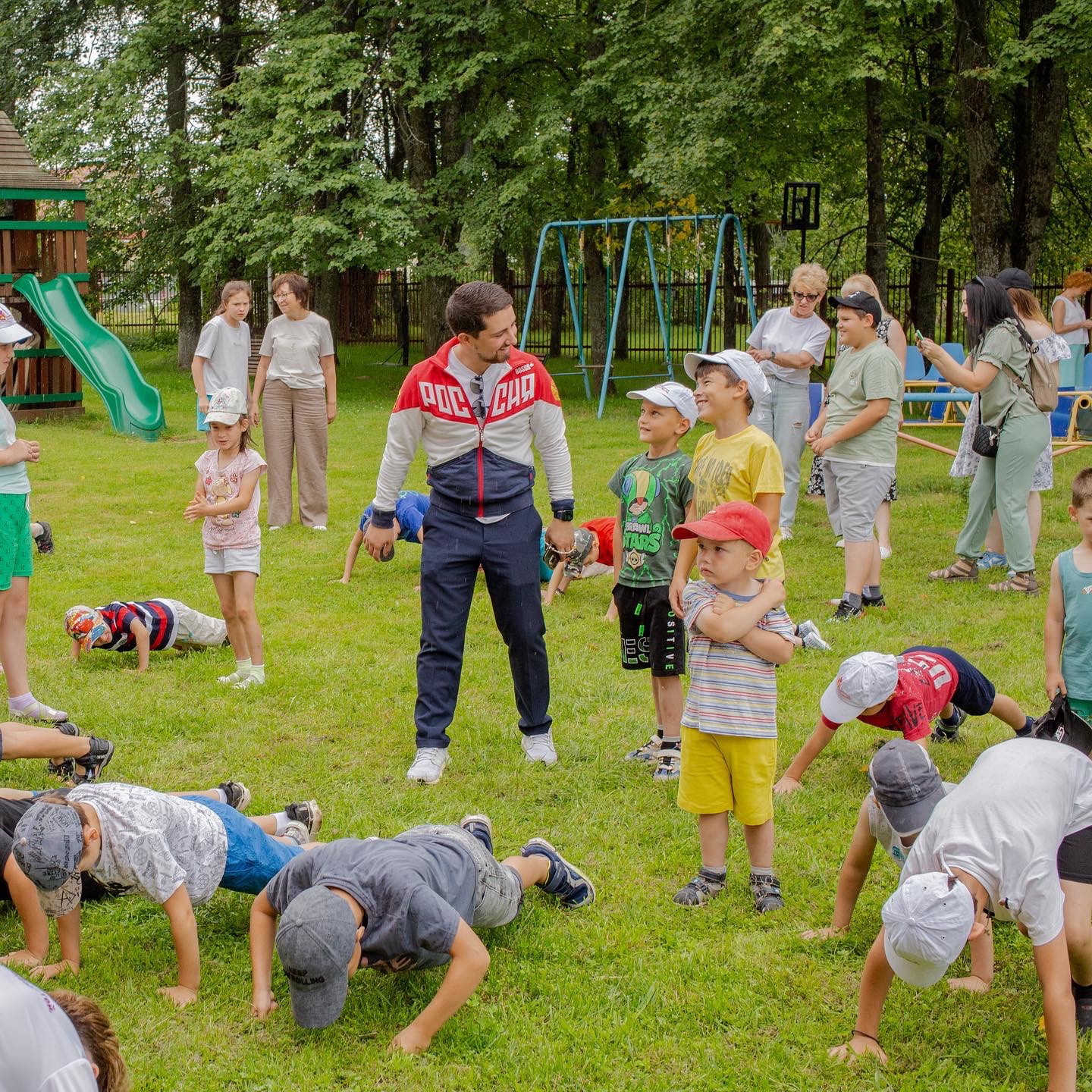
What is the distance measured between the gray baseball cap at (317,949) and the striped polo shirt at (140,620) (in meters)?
3.73

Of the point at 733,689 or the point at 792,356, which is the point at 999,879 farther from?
the point at 792,356

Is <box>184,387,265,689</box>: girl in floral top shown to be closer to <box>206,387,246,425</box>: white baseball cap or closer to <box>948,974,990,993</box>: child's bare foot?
<box>206,387,246,425</box>: white baseball cap

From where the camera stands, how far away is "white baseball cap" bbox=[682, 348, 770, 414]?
4.78 metres

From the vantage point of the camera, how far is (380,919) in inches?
131

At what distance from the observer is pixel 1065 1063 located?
2998 mm

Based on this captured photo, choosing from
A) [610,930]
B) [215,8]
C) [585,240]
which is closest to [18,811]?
[610,930]

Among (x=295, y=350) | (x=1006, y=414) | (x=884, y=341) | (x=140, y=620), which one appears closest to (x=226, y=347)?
(x=295, y=350)

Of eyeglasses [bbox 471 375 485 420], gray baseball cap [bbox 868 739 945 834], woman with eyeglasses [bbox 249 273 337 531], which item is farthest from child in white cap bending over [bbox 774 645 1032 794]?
woman with eyeglasses [bbox 249 273 337 531]

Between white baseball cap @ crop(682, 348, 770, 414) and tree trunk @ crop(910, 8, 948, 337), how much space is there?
1637 cm

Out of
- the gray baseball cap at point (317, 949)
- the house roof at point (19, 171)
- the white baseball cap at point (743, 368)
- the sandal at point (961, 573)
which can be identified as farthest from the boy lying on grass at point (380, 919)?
the house roof at point (19, 171)

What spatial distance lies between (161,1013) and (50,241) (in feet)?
52.1

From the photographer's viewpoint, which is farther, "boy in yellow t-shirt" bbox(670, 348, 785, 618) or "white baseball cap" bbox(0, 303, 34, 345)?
"white baseball cap" bbox(0, 303, 34, 345)

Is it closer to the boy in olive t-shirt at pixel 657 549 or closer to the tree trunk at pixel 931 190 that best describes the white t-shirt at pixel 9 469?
the boy in olive t-shirt at pixel 657 549

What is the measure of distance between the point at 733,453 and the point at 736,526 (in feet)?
3.13
